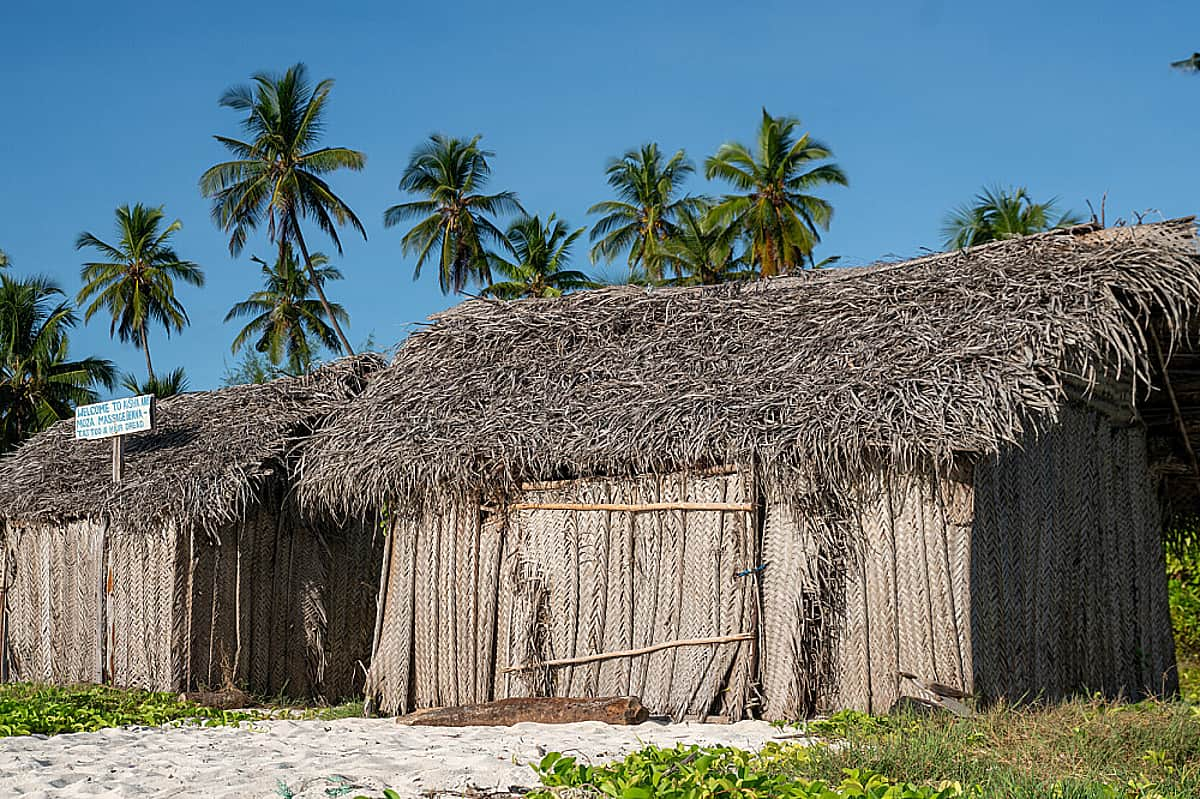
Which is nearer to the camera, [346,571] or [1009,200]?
[346,571]

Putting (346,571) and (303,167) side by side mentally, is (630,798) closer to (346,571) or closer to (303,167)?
(346,571)

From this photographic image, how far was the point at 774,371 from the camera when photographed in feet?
28.5

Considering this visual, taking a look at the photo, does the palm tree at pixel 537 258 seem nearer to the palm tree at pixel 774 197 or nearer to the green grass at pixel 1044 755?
the palm tree at pixel 774 197

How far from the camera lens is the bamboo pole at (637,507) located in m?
8.30

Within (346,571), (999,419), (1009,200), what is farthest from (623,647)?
(1009,200)

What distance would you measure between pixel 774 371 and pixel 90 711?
18.6ft

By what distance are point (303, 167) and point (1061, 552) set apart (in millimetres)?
22358

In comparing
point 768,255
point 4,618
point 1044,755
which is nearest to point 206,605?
point 4,618

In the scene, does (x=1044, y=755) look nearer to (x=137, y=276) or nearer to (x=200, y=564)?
(x=200, y=564)

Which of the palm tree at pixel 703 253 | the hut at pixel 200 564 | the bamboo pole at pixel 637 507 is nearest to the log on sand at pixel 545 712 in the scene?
the bamboo pole at pixel 637 507

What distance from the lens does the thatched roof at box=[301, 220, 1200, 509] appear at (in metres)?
7.80

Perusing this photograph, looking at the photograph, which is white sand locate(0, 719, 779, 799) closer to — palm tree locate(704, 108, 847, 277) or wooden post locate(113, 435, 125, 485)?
wooden post locate(113, 435, 125, 485)

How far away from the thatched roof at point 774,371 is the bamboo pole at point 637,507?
22 centimetres

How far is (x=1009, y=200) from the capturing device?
25.4 metres
